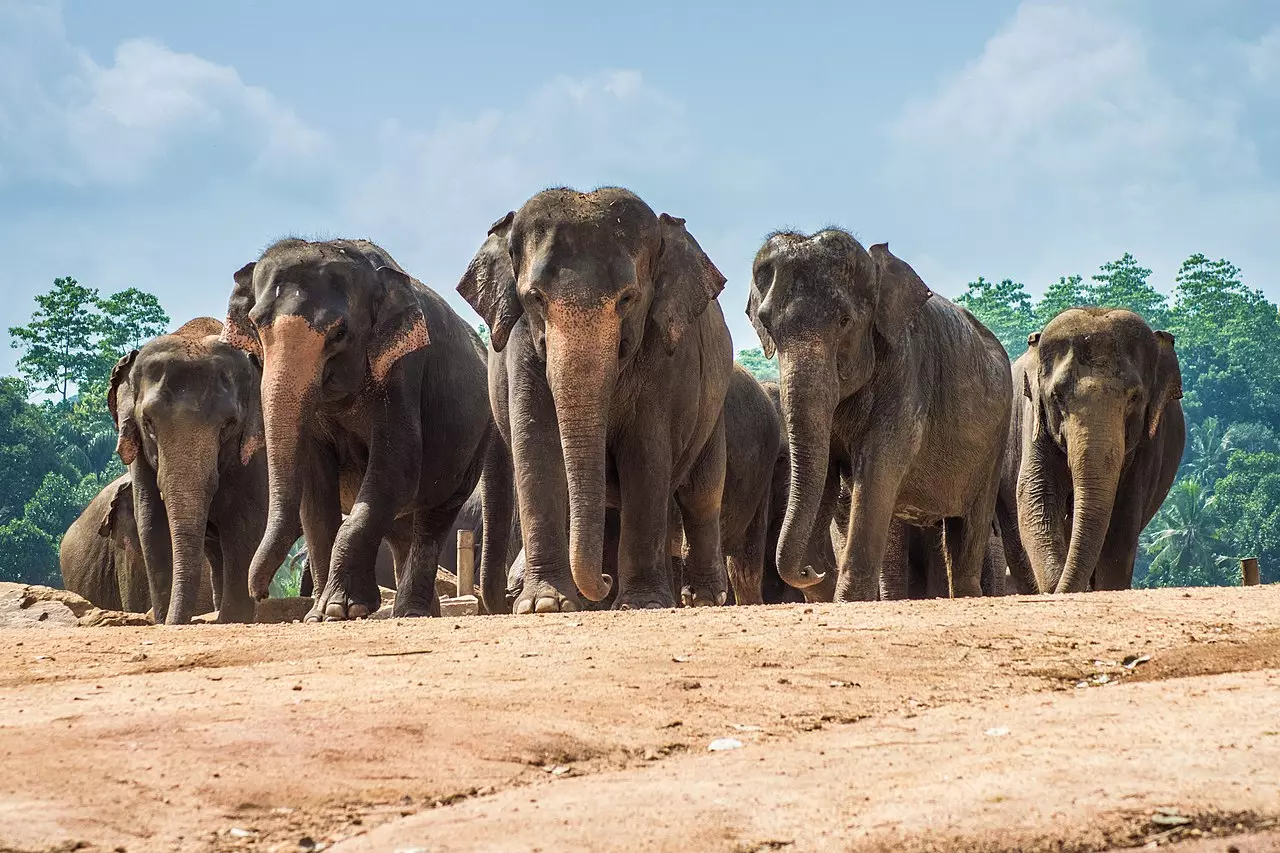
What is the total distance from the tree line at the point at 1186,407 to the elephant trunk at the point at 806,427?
38.9 m

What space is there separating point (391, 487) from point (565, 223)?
2.19m

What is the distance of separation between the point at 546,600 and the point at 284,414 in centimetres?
212

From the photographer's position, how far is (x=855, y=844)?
12.3 ft

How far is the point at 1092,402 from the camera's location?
11.6 meters

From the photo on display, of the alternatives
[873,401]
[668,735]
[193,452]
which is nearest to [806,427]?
[873,401]

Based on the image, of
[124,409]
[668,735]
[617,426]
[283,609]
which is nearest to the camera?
[668,735]

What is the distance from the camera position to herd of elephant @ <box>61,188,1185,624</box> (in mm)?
8820

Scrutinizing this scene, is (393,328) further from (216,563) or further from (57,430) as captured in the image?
(57,430)

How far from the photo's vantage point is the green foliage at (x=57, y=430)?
46.2 metres

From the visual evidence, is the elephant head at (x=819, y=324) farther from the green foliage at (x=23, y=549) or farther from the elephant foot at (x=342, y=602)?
the green foliage at (x=23, y=549)

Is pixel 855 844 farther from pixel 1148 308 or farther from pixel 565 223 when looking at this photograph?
pixel 1148 308

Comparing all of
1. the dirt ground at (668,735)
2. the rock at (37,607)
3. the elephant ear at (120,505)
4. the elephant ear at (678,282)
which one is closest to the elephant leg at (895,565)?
the elephant ear at (678,282)

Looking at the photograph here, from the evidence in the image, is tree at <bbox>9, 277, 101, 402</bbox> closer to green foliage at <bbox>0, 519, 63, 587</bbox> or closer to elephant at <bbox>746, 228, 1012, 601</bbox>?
green foliage at <bbox>0, 519, 63, 587</bbox>

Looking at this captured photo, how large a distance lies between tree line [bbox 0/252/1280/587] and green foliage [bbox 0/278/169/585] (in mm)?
39
